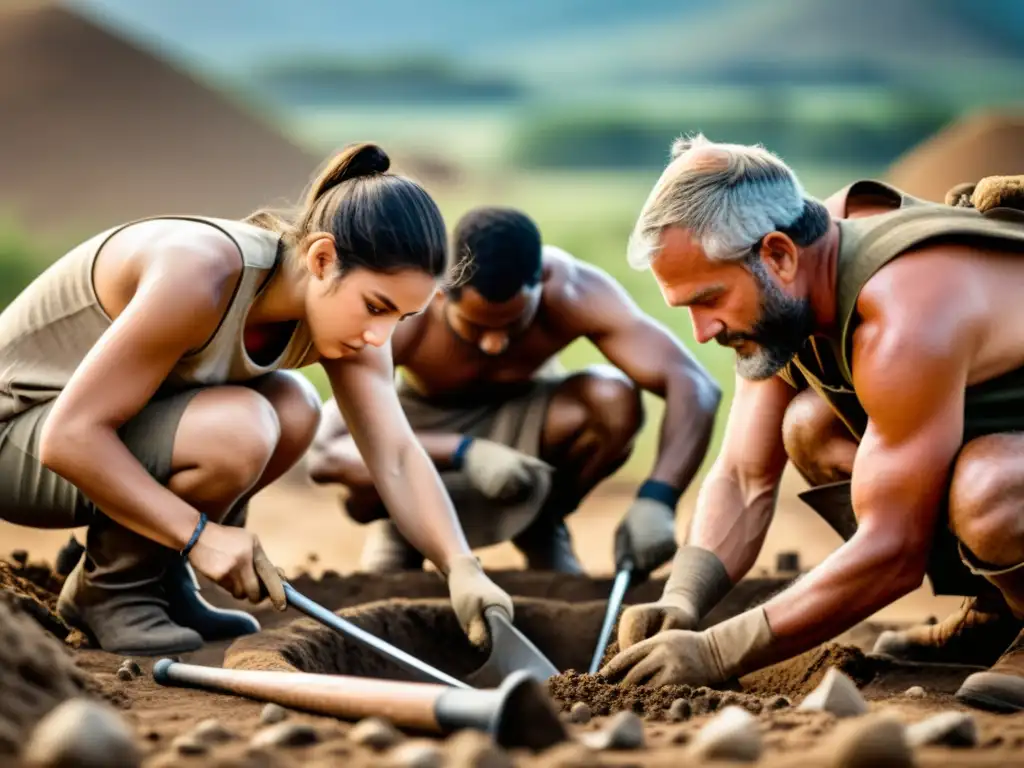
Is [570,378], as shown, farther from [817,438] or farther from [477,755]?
[477,755]

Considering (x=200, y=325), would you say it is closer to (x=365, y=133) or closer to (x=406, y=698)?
(x=406, y=698)

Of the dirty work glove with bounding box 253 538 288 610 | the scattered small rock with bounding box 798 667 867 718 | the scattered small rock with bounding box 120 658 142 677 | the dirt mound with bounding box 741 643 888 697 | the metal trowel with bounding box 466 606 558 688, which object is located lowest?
the dirt mound with bounding box 741 643 888 697

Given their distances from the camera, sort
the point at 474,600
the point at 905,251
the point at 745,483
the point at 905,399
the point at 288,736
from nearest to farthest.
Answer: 1. the point at 288,736
2. the point at 905,399
3. the point at 905,251
4. the point at 474,600
5. the point at 745,483

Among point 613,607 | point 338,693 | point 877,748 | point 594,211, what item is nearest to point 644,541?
point 613,607

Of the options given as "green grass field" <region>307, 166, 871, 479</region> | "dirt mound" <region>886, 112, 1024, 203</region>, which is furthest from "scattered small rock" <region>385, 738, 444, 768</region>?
"dirt mound" <region>886, 112, 1024, 203</region>

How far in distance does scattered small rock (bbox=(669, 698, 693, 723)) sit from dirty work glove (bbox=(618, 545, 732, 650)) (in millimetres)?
560

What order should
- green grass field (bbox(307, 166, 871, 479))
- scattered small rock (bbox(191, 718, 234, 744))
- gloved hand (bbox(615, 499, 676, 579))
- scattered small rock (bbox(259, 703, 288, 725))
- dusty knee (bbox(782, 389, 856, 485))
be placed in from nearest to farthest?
scattered small rock (bbox(191, 718, 234, 744))
scattered small rock (bbox(259, 703, 288, 725))
dusty knee (bbox(782, 389, 856, 485))
gloved hand (bbox(615, 499, 676, 579))
green grass field (bbox(307, 166, 871, 479))

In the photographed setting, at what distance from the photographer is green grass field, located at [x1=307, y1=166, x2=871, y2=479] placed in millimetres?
10938

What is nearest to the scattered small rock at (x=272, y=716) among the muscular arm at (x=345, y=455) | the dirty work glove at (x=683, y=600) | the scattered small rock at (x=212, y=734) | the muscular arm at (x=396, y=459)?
the scattered small rock at (x=212, y=734)

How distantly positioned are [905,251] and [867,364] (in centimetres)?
26

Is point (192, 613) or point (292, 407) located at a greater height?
point (292, 407)

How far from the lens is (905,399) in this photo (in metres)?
2.38

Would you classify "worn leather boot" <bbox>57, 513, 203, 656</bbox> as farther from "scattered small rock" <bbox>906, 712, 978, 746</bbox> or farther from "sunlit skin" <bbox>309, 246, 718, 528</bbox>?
"scattered small rock" <bbox>906, 712, 978, 746</bbox>

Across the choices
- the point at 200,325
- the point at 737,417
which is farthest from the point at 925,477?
the point at 200,325
